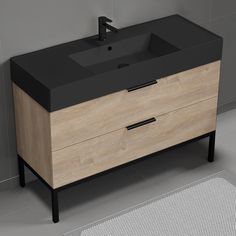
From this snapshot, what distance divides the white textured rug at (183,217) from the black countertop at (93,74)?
27.4 inches

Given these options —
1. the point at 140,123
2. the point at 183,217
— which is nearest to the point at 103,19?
the point at 140,123

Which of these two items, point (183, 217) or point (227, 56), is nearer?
point (183, 217)

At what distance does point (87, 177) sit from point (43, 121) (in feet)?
1.40

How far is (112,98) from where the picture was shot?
140 inches

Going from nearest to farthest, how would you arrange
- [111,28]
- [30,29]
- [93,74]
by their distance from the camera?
1. [93,74]
2. [30,29]
3. [111,28]

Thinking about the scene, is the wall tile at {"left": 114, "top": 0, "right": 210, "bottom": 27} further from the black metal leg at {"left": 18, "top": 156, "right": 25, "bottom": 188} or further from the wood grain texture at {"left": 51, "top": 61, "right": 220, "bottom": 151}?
the black metal leg at {"left": 18, "top": 156, "right": 25, "bottom": 188}

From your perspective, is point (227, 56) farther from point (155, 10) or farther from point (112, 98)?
point (112, 98)

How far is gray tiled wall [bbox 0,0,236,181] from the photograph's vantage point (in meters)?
3.54

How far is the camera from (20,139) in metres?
3.79

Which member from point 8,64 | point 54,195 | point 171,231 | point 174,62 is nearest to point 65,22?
point 8,64

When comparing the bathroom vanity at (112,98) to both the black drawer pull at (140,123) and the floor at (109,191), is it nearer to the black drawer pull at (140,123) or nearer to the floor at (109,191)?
the black drawer pull at (140,123)

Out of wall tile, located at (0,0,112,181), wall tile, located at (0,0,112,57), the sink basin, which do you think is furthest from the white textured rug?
wall tile, located at (0,0,112,57)

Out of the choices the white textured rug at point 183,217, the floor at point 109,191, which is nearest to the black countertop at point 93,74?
the floor at point 109,191

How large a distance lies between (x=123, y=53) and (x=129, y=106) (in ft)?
1.25
